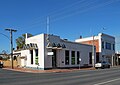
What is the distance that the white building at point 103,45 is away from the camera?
63844mm

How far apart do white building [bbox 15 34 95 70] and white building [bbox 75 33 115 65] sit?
957 centimetres

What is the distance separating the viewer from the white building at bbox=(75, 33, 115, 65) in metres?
63.8

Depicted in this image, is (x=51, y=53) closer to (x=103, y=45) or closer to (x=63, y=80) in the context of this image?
(x=63, y=80)

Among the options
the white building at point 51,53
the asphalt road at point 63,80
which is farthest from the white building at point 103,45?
the asphalt road at point 63,80

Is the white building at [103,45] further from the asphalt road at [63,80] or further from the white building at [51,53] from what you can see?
the asphalt road at [63,80]

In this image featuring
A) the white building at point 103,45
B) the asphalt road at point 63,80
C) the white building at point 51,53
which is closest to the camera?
the asphalt road at point 63,80

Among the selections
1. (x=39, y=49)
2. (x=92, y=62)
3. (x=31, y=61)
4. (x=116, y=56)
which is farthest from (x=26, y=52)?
(x=116, y=56)

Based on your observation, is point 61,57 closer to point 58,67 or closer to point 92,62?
point 58,67

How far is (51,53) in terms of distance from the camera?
4456cm

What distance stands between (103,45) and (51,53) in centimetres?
2447

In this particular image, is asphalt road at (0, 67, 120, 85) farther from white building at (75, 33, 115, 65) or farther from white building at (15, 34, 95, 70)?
white building at (75, 33, 115, 65)

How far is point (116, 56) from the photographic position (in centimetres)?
7362

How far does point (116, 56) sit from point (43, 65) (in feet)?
113

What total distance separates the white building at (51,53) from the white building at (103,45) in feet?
31.4
